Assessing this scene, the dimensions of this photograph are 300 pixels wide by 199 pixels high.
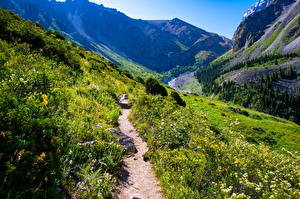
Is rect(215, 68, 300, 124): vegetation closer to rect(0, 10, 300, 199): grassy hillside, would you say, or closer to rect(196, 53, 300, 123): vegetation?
rect(196, 53, 300, 123): vegetation

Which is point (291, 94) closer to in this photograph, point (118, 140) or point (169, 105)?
point (169, 105)

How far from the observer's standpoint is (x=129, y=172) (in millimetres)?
7059

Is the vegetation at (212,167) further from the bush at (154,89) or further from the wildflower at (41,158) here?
the bush at (154,89)

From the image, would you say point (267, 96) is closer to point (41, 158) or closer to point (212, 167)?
point (212, 167)

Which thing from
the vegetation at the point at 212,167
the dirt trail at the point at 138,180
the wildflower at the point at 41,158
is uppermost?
the wildflower at the point at 41,158

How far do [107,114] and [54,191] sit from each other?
24.5 ft

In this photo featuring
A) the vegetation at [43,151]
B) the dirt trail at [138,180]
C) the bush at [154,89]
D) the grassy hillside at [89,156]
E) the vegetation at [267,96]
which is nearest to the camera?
the vegetation at [43,151]

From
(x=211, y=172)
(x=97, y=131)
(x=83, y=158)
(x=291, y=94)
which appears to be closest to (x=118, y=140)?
(x=97, y=131)

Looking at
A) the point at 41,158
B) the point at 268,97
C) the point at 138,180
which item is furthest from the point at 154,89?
the point at 268,97

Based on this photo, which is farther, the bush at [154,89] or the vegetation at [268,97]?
the vegetation at [268,97]

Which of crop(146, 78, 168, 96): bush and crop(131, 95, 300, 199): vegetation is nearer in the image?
crop(131, 95, 300, 199): vegetation

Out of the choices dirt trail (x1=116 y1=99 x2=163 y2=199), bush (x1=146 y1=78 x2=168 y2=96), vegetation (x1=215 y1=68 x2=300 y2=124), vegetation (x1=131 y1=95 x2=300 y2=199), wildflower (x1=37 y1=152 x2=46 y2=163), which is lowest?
dirt trail (x1=116 y1=99 x2=163 y2=199)

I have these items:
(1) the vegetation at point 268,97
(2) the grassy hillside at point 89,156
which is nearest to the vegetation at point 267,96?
(1) the vegetation at point 268,97

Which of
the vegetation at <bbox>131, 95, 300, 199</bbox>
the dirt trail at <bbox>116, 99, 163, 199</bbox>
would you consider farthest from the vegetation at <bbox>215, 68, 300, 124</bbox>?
the dirt trail at <bbox>116, 99, 163, 199</bbox>
